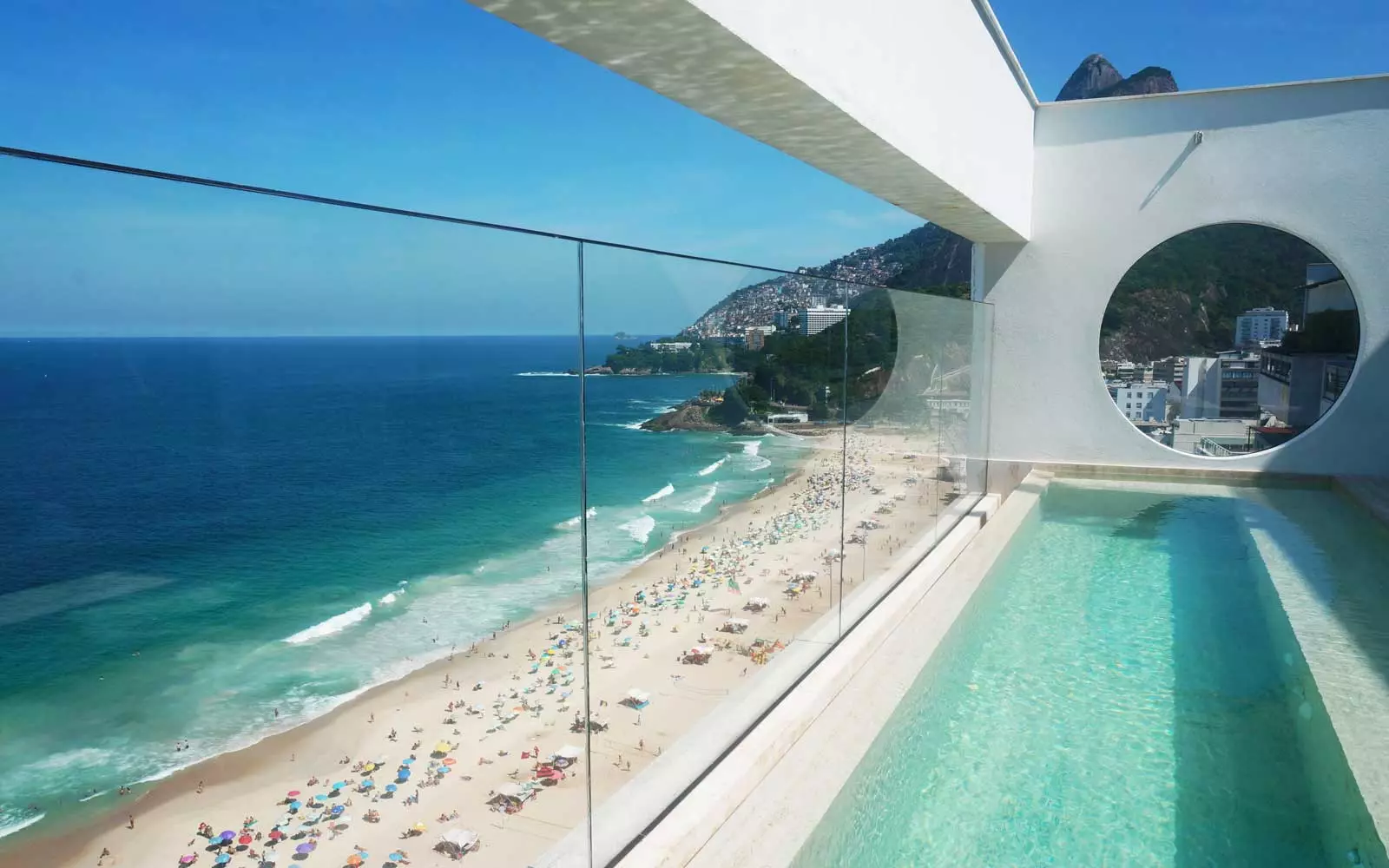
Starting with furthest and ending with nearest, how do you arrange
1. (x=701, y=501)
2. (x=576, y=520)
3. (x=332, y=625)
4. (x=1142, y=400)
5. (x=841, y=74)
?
(x=1142, y=400) < (x=841, y=74) < (x=701, y=501) < (x=576, y=520) < (x=332, y=625)

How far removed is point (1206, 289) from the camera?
1425 centimetres

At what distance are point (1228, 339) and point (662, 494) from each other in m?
14.1

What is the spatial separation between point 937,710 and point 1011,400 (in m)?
6.03

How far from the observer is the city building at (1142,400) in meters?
9.17

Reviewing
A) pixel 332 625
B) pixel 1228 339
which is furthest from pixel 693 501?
pixel 1228 339

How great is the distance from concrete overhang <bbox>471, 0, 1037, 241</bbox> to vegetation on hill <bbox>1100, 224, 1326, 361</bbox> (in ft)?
20.5

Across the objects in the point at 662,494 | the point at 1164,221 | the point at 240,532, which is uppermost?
the point at 1164,221

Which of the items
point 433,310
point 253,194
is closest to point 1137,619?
point 433,310

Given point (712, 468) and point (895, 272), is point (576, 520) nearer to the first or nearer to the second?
point (712, 468)

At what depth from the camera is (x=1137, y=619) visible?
493 centimetres

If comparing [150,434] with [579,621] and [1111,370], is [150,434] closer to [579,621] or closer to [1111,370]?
[579,621]

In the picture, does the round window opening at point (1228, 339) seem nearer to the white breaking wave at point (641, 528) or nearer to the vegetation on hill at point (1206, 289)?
the vegetation on hill at point (1206, 289)

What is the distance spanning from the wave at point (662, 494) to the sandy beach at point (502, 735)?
0.17 m

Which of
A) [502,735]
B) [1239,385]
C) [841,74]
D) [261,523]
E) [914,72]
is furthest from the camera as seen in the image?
[1239,385]
